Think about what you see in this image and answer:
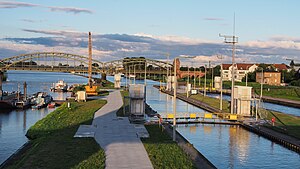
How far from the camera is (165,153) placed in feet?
80.5

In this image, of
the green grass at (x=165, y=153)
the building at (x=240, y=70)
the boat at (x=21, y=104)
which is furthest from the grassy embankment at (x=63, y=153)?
the building at (x=240, y=70)

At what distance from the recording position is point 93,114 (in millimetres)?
44781

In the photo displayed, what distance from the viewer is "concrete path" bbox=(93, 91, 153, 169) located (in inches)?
859

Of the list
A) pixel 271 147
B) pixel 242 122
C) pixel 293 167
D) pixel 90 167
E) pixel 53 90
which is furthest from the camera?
pixel 53 90

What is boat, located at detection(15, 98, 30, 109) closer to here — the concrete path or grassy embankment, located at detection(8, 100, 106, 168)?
the concrete path

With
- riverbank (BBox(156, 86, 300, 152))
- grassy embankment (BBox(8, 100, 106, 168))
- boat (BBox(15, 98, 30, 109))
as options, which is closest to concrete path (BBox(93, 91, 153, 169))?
grassy embankment (BBox(8, 100, 106, 168))

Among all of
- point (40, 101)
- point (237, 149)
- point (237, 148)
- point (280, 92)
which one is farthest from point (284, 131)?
point (280, 92)

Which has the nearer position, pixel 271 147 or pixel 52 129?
pixel 271 147

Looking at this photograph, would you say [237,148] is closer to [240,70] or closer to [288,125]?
[288,125]

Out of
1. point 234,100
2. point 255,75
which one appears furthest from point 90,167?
point 255,75

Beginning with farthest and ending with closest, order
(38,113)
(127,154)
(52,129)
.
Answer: (38,113), (52,129), (127,154)

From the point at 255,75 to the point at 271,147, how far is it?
4603 inches

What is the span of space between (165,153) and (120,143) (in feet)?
12.4

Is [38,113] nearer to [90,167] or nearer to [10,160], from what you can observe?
[10,160]
